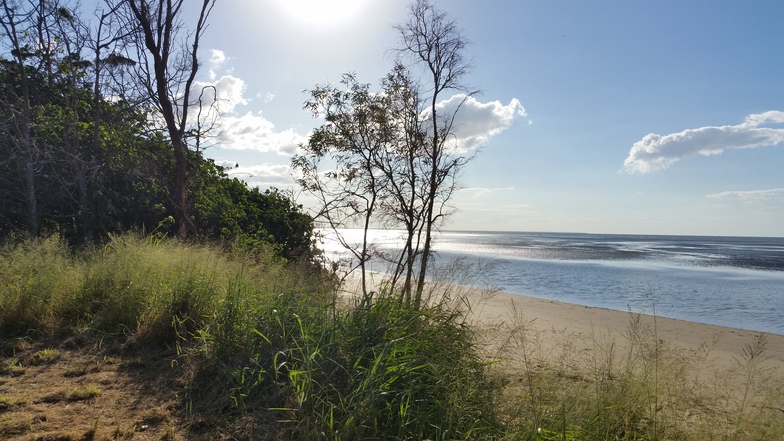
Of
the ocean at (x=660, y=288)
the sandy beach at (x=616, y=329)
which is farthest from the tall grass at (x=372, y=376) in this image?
the sandy beach at (x=616, y=329)

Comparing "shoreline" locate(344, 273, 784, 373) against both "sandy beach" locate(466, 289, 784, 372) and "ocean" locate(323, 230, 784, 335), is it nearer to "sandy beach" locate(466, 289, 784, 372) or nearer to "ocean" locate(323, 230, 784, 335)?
"sandy beach" locate(466, 289, 784, 372)

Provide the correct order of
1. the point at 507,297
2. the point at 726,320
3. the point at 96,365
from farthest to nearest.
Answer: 1. the point at 507,297
2. the point at 726,320
3. the point at 96,365

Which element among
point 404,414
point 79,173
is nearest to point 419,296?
point 404,414

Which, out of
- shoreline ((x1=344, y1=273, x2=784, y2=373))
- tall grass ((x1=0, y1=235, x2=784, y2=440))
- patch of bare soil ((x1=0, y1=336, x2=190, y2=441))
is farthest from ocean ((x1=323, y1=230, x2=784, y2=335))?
patch of bare soil ((x1=0, y1=336, x2=190, y2=441))

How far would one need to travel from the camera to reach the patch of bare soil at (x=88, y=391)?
329cm

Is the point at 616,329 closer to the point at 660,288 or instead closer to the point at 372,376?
the point at 372,376

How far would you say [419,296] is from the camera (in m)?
4.77

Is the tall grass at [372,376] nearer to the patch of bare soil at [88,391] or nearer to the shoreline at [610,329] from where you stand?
the patch of bare soil at [88,391]

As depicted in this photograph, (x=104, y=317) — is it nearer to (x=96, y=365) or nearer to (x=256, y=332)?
(x=96, y=365)

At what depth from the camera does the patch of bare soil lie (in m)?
3.29

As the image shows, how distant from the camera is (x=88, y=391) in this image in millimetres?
Result: 3859

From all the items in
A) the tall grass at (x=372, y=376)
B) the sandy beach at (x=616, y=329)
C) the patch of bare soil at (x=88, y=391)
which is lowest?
the sandy beach at (x=616, y=329)

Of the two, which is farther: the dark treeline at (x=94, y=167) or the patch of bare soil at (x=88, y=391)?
the dark treeline at (x=94, y=167)

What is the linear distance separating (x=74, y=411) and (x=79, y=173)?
7746mm
